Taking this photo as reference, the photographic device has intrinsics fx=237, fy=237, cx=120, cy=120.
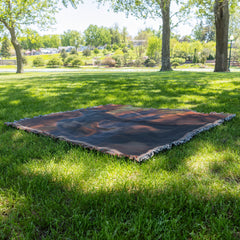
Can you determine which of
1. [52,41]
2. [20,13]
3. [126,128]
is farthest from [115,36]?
[126,128]

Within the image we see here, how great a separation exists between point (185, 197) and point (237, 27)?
47.4 m

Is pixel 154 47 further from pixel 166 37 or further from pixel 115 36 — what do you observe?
pixel 115 36

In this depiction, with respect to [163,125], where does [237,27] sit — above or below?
above

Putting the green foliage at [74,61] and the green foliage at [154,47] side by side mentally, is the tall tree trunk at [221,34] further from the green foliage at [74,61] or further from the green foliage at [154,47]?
the green foliage at [154,47]

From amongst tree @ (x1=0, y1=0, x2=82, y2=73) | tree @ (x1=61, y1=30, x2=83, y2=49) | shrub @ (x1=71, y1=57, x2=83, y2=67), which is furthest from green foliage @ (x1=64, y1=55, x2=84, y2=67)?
tree @ (x1=61, y1=30, x2=83, y2=49)

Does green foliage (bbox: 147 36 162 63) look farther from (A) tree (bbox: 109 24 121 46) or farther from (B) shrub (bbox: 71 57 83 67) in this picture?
(A) tree (bbox: 109 24 121 46)

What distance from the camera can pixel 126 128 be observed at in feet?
10.3

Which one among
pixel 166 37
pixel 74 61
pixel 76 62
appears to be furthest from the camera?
pixel 76 62

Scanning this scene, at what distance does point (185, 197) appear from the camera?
1604 millimetres

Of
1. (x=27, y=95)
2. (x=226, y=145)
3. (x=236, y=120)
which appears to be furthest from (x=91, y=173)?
(x=27, y=95)

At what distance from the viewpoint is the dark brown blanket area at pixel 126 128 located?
2500 millimetres

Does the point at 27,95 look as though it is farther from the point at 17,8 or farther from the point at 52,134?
the point at 17,8

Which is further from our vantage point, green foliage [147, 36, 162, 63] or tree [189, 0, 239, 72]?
green foliage [147, 36, 162, 63]

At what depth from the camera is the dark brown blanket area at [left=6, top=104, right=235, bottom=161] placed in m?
2.50
